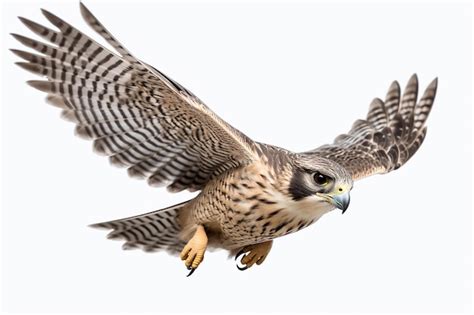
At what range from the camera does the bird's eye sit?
8.11 m

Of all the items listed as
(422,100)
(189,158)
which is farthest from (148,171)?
(422,100)

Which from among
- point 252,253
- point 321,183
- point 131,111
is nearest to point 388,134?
point 252,253

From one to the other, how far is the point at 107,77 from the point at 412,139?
3.53 m

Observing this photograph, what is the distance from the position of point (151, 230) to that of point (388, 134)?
2.61 m

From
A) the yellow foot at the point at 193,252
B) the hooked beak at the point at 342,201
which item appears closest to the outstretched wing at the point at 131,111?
the yellow foot at the point at 193,252

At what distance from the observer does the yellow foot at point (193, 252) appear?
8609 mm

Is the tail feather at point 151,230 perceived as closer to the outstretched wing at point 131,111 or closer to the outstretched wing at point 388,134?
the outstretched wing at point 131,111

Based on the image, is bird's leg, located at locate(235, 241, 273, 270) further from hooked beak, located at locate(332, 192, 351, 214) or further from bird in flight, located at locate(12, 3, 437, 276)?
hooked beak, located at locate(332, 192, 351, 214)

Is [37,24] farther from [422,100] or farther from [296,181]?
[422,100]

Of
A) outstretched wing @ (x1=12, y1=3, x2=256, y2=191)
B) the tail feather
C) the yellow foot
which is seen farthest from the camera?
the tail feather

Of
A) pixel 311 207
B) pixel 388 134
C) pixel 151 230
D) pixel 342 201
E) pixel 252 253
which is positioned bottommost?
pixel 151 230

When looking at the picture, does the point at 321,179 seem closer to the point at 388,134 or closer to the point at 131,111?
the point at 131,111

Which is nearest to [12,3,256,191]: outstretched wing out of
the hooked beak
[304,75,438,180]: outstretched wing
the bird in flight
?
the bird in flight

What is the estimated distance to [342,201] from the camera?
8047mm
